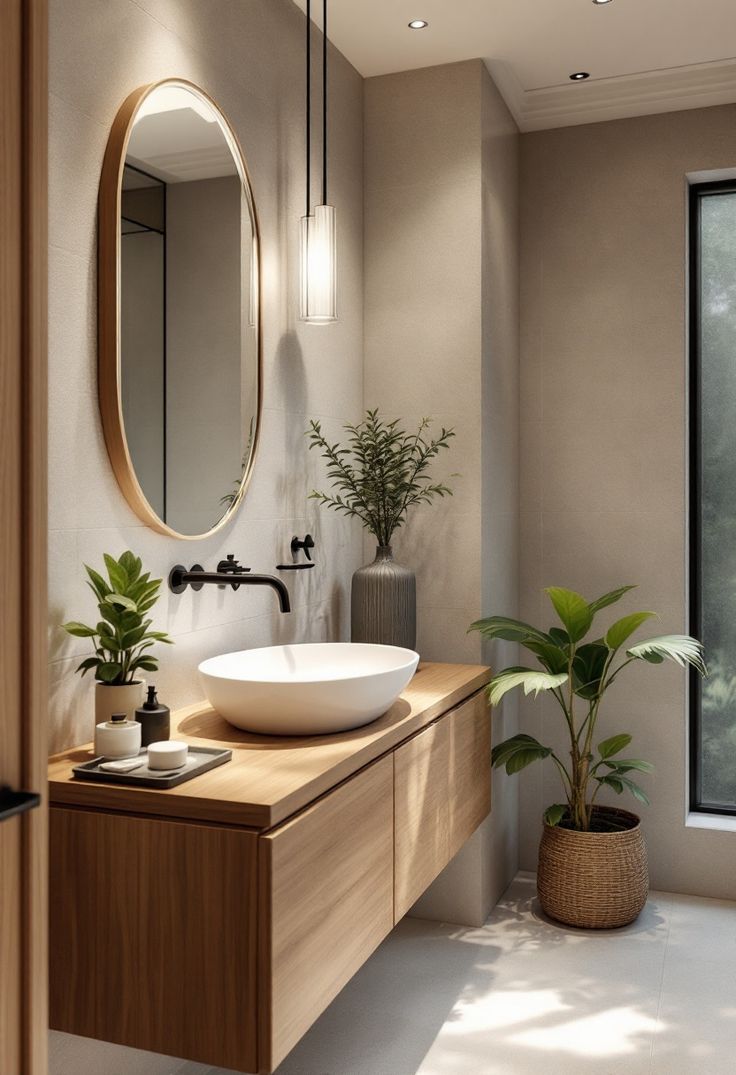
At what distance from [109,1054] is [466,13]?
2.67 m

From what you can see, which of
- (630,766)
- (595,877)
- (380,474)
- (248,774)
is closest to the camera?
→ (248,774)

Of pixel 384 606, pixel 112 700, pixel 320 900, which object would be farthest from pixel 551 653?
pixel 112 700

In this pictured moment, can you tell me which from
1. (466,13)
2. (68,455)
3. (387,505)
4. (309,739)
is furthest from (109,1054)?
(466,13)

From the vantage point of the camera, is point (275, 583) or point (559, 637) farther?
point (559, 637)

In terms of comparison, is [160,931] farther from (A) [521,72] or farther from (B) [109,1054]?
(A) [521,72]

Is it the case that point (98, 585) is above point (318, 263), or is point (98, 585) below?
below

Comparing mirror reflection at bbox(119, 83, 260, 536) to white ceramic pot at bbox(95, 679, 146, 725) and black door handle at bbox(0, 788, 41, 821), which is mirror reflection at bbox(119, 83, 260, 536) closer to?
white ceramic pot at bbox(95, 679, 146, 725)

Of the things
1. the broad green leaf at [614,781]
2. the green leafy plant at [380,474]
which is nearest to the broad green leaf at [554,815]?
the broad green leaf at [614,781]

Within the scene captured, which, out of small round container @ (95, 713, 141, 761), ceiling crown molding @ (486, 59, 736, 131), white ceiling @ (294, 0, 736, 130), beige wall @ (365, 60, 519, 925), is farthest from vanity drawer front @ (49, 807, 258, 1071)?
ceiling crown molding @ (486, 59, 736, 131)

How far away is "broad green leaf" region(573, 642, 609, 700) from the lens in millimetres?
2932

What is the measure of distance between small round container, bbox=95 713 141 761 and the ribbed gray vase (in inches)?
43.5

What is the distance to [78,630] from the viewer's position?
65.5 inches

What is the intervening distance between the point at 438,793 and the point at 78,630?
1.02m

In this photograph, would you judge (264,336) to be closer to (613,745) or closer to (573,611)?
(573,611)
